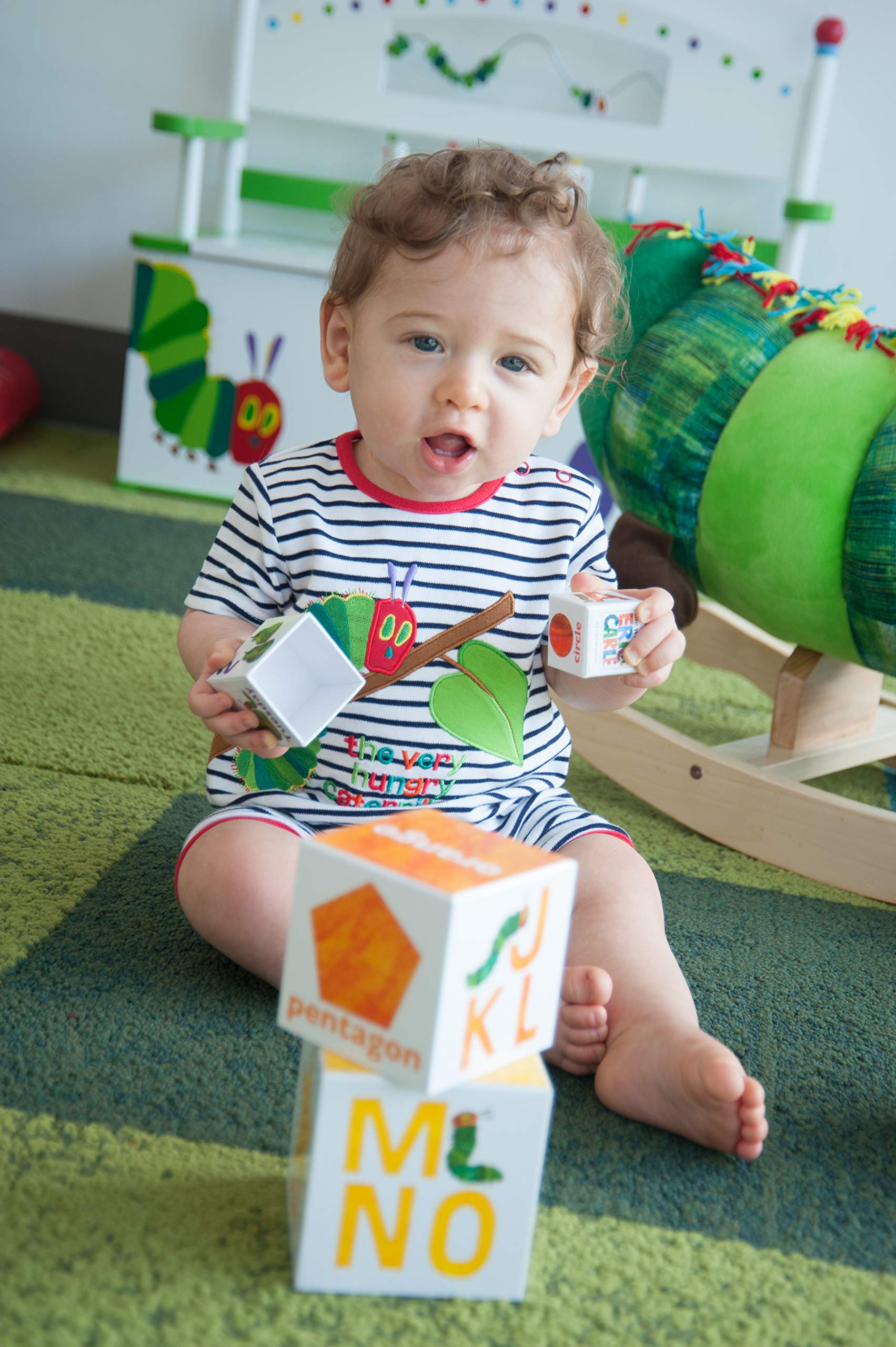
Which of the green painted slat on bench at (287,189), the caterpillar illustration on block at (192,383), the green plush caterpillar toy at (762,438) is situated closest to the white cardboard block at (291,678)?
the green plush caterpillar toy at (762,438)

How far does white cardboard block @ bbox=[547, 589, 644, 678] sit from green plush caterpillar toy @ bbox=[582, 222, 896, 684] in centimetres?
28

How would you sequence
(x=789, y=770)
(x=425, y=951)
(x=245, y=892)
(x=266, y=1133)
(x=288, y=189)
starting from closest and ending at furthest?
(x=425, y=951) < (x=266, y=1133) < (x=245, y=892) < (x=789, y=770) < (x=288, y=189)

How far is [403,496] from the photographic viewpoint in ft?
2.59

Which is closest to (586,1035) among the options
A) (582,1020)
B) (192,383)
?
(582,1020)

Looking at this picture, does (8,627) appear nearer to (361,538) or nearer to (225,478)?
(361,538)

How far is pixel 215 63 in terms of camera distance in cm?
210

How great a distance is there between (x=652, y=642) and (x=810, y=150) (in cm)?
158

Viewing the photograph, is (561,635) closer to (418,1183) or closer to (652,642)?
(652,642)

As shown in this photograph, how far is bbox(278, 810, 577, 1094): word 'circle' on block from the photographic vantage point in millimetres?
451

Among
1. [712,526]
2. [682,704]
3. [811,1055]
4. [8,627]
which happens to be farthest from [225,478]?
[811,1055]

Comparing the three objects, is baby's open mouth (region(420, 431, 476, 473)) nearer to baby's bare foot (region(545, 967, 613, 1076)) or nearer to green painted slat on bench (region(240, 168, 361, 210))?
baby's bare foot (region(545, 967, 613, 1076))

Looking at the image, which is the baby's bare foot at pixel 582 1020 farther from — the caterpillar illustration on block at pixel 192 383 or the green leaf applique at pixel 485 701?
the caterpillar illustration on block at pixel 192 383

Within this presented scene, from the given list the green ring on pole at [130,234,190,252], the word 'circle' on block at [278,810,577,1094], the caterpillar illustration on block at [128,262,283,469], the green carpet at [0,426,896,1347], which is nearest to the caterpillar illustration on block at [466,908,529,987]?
the word 'circle' on block at [278,810,577,1094]

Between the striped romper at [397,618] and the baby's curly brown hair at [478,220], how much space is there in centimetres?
12
